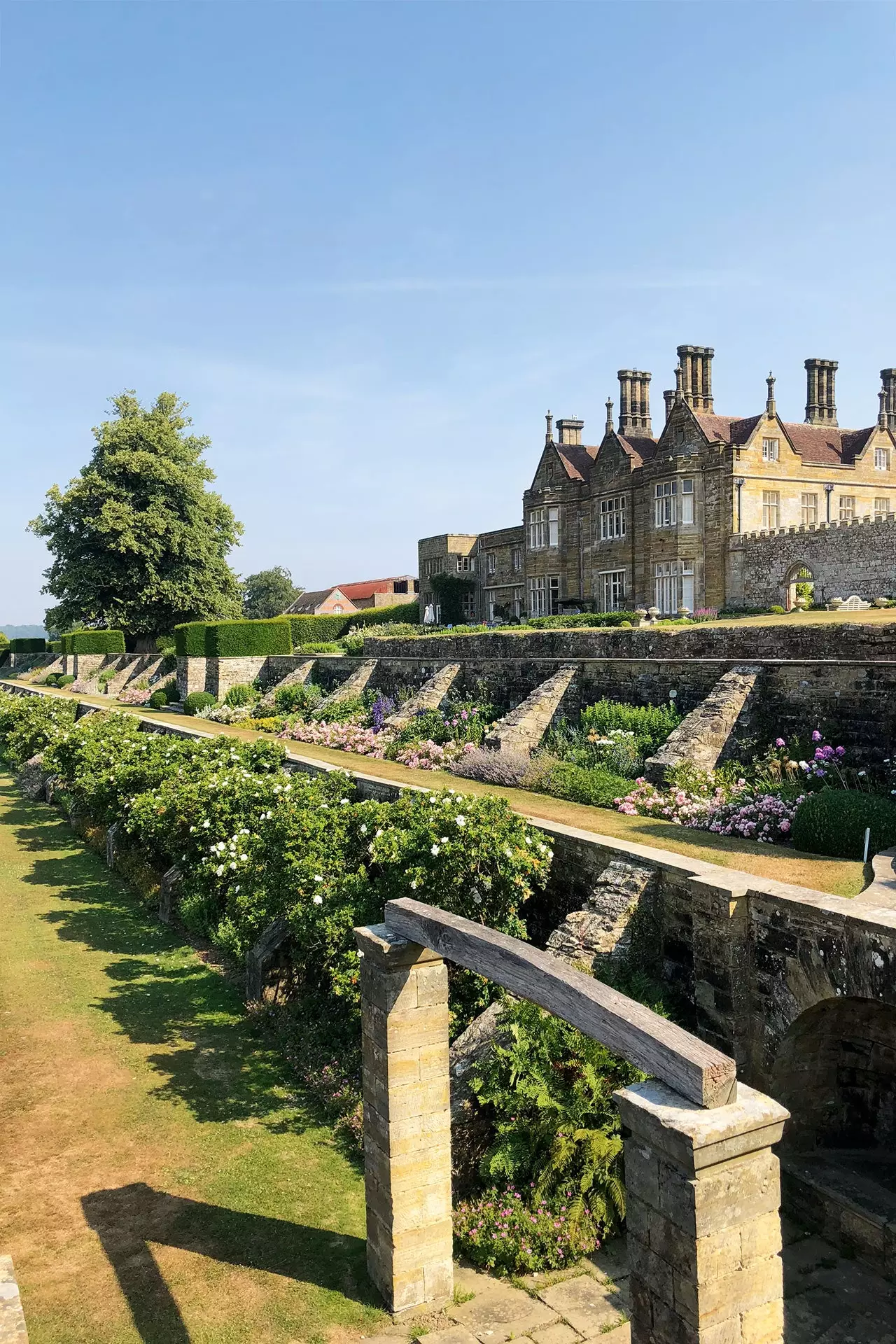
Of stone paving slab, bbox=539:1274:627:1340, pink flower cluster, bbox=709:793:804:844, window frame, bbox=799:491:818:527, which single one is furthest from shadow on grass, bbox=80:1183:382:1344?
window frame, bbox=799:491:818:527

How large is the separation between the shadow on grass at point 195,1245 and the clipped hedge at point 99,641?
39150 millimetres

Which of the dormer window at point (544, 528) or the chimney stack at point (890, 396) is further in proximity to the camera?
the dormer window at point (544, 528)

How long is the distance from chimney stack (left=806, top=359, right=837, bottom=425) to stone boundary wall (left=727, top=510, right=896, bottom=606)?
32.1ft

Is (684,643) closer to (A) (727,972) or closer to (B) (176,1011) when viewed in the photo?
(A) (727,972)

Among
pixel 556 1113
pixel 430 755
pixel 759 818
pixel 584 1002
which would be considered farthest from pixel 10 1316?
pixel 430 755

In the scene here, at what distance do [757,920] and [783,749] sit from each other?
5.46 metres

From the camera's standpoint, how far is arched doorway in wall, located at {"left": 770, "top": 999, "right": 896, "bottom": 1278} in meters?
6.68

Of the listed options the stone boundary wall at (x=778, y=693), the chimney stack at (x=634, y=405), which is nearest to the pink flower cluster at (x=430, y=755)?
the stone boundary wall at (x=778, y=693)

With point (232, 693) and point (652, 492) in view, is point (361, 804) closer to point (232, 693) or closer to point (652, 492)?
point (232, 693)

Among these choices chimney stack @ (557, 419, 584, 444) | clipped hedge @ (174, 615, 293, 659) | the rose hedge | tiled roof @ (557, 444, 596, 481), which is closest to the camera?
the rose hedge

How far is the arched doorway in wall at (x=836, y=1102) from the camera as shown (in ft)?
21.9

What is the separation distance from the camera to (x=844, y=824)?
913 cm

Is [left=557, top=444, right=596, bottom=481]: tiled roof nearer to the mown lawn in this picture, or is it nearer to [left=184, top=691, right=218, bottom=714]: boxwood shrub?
[left=184, top=691, right=218, bottom=714]: boxwood shrub

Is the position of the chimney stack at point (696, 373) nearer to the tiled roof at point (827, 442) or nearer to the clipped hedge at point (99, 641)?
the tiled roof at point (827, 442)
